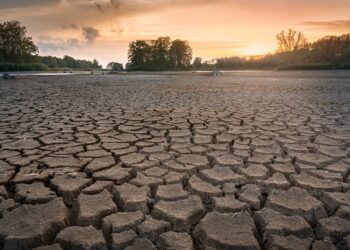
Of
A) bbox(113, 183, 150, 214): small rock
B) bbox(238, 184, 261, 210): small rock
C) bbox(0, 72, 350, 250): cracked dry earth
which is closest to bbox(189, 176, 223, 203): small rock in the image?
bbox(0, 72, 350, 250): cracked dry earth

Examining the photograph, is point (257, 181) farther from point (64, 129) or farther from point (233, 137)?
point (64, 129)

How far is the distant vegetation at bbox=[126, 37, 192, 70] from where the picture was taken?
46000mm

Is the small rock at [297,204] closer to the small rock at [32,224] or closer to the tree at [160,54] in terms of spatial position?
the small rock at [32,224]

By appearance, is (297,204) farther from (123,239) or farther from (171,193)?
(123,239)

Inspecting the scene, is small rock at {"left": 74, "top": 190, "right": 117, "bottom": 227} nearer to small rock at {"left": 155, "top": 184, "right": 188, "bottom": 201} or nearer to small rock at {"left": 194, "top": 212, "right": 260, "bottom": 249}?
small rock at {"left": 155, "top": 184, "right": 188, "bottom": 201}

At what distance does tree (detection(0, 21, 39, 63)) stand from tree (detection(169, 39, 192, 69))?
18991 millimetres

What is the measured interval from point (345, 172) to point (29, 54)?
146ft

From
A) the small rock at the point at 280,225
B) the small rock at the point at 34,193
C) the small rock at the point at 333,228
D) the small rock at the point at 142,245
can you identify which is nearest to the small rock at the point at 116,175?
the small rock at the point at 34,193

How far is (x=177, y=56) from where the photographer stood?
46562mm

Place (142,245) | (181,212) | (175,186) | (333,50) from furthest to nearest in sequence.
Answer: (333,50)
(175,186)
(181,212)
(142,245)

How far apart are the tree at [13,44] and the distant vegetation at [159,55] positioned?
13.5 meters

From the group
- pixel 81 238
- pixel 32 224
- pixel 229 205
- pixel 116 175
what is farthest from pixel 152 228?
pixel 116 175

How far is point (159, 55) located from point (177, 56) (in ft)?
8.58

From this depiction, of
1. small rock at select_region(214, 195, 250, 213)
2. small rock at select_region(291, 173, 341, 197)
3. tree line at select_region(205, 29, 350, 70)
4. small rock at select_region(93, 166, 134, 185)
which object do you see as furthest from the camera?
tree line at select_region(205, 29, 350, 70)
